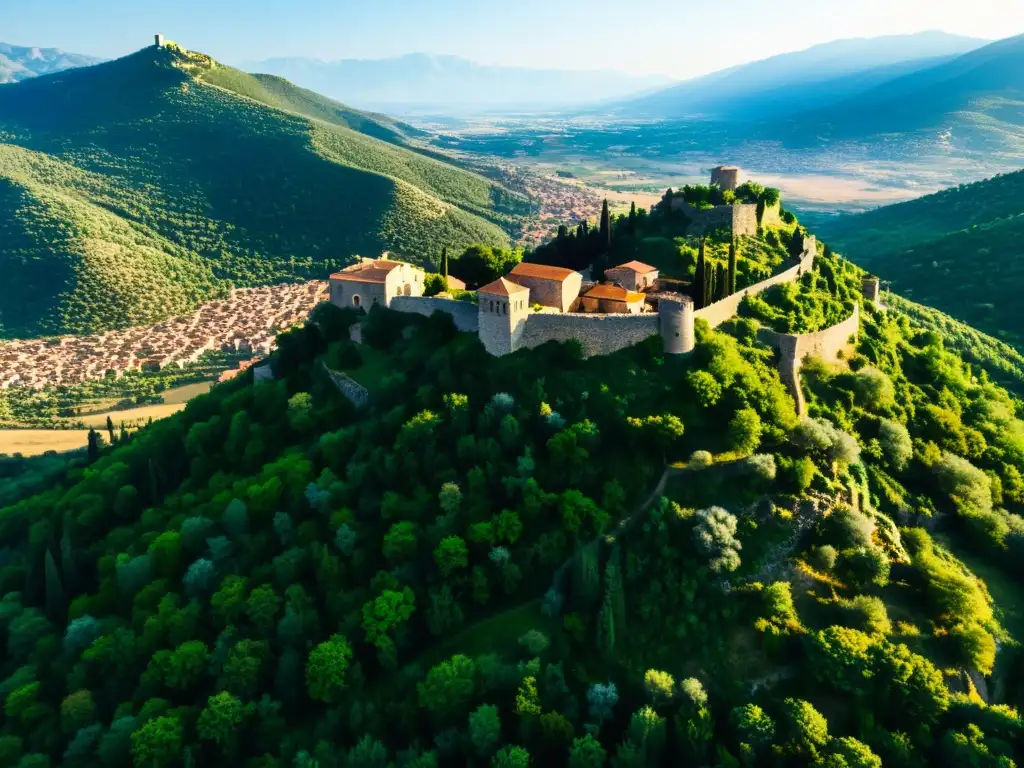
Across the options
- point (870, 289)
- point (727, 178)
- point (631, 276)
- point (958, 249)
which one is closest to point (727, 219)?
point (727, 178)

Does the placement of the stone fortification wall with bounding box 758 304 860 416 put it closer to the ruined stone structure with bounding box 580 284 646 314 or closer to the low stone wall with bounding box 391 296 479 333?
the ruined stone structure with bounding box 580 284 646 314

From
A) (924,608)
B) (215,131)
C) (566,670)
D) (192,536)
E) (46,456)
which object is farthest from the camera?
(215,131)

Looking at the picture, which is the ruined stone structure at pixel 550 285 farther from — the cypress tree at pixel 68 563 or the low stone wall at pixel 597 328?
the cypress tree at pixel 68 563

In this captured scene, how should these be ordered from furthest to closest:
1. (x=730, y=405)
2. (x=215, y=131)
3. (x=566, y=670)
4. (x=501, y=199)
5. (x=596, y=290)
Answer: (x=501, y=199)
(x=215, y=131)
(x=596, y=290)
(x=730, y=405)
(x=566, y=670)

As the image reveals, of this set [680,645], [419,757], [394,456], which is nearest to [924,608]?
[680,645]

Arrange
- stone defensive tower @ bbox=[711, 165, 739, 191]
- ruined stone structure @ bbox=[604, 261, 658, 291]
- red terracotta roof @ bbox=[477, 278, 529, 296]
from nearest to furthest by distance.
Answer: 1. red terracotta roof @ bbox=[477, 278, 529, 296]
2. ruined stone structure @ bbox=[604, 261, 658, 291]
3. stone defensive tower @ bbox=[711, 165, 739, 191]

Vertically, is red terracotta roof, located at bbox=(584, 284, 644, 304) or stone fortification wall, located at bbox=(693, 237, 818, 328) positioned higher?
red terracotta roof, located at bbox=(584, 284, 644, 304)

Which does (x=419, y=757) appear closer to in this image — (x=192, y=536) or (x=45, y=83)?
(x=192, y=536)

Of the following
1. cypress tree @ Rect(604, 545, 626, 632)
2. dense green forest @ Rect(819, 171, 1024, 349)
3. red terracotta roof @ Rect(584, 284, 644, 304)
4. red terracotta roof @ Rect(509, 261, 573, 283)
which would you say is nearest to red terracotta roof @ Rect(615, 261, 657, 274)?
red terracotta roof @ Rect(584, 284, 644, 304)
